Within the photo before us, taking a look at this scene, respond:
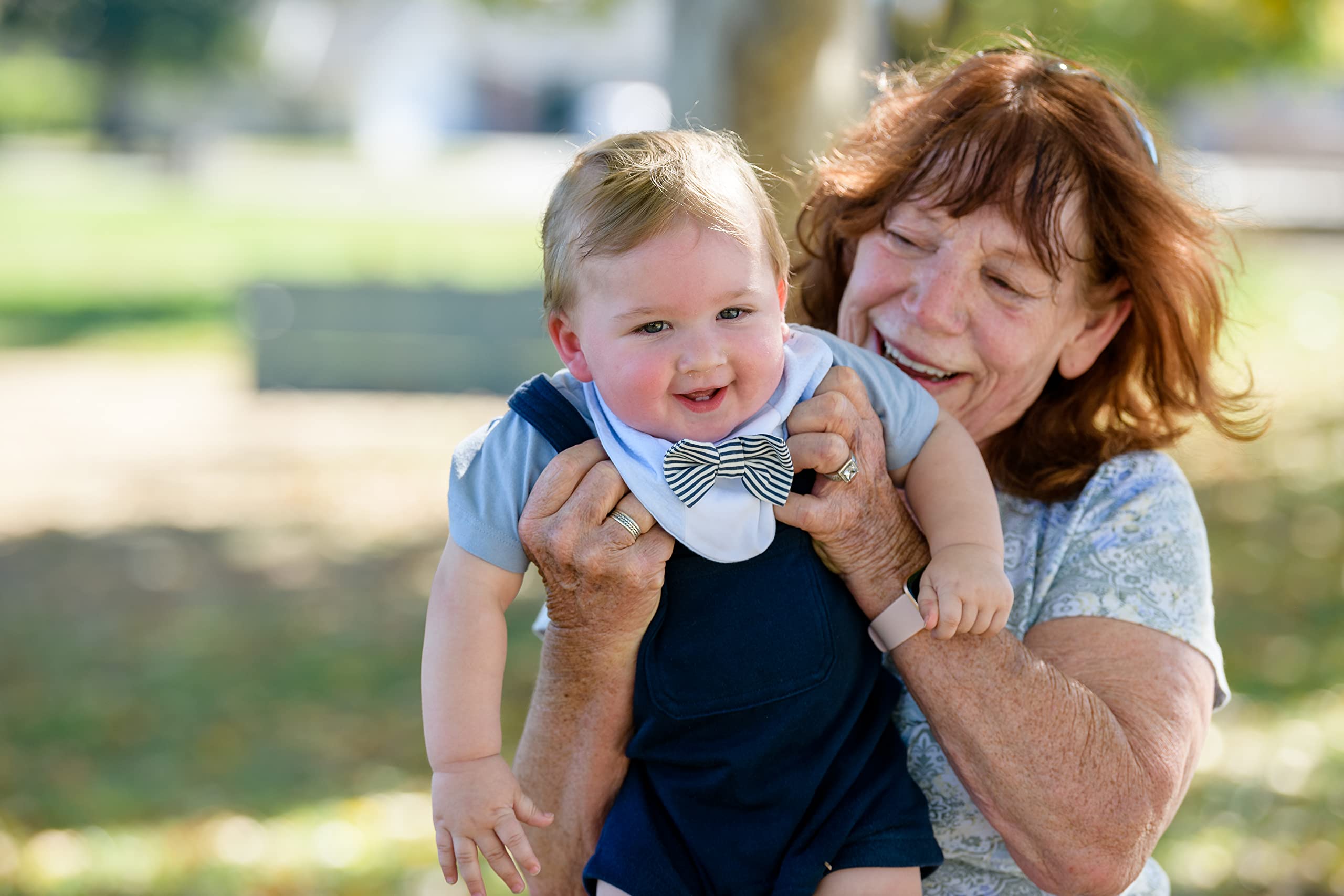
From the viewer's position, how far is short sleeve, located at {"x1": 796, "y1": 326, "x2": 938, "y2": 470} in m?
2.41

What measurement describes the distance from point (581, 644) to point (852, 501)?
53cm

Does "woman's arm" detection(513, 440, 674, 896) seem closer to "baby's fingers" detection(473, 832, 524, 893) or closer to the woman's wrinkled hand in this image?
the woman's wrinkled hand

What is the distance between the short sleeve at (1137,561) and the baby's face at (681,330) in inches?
29.6

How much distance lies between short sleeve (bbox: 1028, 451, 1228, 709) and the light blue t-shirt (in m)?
0.38

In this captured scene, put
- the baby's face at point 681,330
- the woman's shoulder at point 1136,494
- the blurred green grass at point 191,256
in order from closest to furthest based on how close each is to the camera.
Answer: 1. the baby's face at point 681,330
2. the woman's shoulder at point 1136,494
3. the blurred green grass at point 191,256

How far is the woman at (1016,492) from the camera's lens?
2.26 metres

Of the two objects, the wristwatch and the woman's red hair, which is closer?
the wristwatch

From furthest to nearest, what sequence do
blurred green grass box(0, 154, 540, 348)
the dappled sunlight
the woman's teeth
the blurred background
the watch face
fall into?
1. blurred green grass box(0, 154, 540, 348)
2. the blurred background
3. the dappled sunlight
4. the woman's teeth
5. the watch face

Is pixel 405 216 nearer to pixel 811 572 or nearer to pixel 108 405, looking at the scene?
pixel 108 405

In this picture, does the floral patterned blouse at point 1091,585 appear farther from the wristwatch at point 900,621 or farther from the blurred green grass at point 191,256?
the blurred green grass at point 191,256

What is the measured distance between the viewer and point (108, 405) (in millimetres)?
13305

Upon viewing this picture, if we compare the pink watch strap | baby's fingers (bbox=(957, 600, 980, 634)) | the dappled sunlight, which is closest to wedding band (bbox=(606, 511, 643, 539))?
the pink watch strap

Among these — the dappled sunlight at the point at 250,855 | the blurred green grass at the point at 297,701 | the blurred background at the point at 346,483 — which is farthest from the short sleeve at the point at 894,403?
the blurred green grass at the point at 297,701

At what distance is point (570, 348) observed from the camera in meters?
2.23
